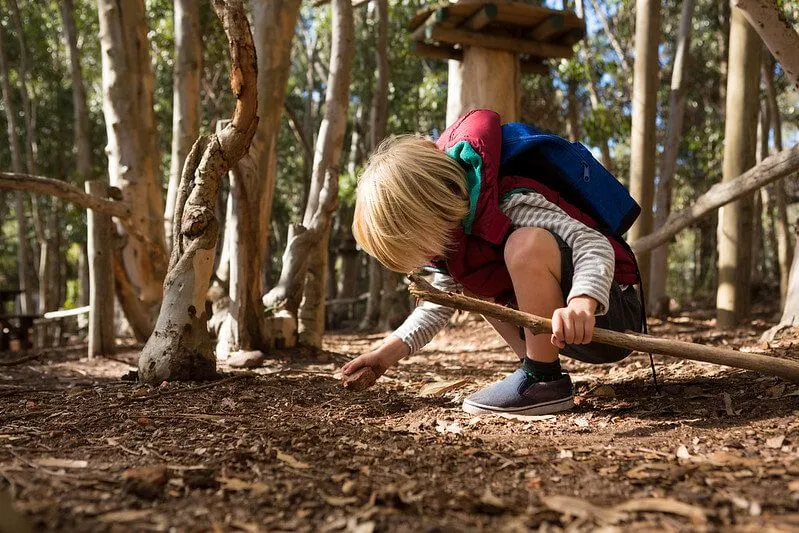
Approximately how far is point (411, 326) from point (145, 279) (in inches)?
146

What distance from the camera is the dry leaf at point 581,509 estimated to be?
1.34m

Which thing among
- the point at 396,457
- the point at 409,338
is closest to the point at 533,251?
the point at 409,338

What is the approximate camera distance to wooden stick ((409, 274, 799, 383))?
2.05 metres

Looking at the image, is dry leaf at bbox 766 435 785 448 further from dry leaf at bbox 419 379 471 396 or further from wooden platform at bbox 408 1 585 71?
wooden platform at bbox 408 1 585 71

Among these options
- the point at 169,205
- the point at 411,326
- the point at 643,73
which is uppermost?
the point at 643,73

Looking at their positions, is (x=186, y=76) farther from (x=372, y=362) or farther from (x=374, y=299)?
(x=374, y=299)

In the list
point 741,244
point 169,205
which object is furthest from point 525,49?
point 169,205

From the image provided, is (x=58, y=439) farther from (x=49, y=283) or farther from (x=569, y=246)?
(x=49, y=283)

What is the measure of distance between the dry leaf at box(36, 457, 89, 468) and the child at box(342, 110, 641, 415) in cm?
111

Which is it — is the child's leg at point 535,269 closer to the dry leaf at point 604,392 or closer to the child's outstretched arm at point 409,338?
the child's outstretched arm at point 409,338

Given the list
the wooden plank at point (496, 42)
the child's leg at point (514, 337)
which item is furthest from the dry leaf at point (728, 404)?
the wooden plank at point (496, 42)

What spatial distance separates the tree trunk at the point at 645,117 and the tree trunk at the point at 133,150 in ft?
12.7

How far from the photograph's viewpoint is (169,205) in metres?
5.92

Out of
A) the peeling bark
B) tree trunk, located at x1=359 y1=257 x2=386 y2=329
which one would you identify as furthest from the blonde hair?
tree trunk, located at x1=359 y1=257 x2=386 y2=329
